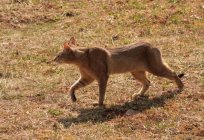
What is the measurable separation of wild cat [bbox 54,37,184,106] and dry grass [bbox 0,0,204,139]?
29cm

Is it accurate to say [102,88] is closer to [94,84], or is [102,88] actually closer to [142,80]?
[142,80]

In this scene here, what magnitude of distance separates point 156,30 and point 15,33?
337cm

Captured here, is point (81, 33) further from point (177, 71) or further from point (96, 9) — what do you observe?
point (177, 71)

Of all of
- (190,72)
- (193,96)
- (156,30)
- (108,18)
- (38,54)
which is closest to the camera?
(193,96)

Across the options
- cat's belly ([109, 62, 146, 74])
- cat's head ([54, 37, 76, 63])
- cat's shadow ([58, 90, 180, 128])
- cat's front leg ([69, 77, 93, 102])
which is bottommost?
cat's shadow ([58, 90, 180, 128])

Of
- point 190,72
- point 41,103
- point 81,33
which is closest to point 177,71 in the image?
point 190,72

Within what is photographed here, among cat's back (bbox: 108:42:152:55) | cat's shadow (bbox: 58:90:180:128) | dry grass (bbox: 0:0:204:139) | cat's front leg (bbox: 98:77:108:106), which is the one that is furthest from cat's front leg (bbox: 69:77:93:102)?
cat's back (bbox: 108:42:152:55)

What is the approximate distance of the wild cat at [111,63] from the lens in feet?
32.7

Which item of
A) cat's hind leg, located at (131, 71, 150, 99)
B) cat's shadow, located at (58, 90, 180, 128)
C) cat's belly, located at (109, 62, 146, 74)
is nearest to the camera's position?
Result: cat's shadow, located at (58, 90, 180, 128)

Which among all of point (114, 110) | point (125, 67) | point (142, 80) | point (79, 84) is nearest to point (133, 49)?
point (125, 67)

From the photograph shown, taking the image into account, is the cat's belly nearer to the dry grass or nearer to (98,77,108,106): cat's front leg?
(98,77,108,106): cat's front leg

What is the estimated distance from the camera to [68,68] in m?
12.0

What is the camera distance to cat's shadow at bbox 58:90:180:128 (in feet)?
30.4

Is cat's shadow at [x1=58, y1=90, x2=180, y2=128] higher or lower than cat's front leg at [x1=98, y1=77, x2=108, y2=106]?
lower
